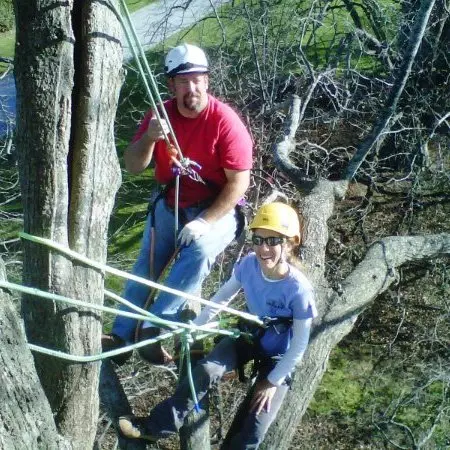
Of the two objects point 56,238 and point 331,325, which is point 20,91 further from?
point 331,325

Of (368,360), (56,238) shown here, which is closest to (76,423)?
(56,238)

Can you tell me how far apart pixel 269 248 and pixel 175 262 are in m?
0.55

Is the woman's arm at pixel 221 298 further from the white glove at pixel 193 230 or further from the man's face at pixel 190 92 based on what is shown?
the man's face at pixel 190 92

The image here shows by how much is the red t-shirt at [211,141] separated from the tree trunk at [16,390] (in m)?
1.64

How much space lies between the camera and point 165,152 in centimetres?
336

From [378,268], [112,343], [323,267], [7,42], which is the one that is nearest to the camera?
[112,343]

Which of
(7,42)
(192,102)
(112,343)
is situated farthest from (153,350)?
(7,42)

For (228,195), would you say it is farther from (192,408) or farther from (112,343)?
(192,408)

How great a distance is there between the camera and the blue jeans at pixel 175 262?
10.9ft

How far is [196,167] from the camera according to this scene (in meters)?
3.31

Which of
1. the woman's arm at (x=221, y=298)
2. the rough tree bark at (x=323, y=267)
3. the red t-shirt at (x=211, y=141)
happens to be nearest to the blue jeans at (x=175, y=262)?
the woman's arm at (x=221, y=298)

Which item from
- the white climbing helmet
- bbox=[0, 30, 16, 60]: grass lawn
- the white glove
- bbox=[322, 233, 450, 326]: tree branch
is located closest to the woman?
the white glove

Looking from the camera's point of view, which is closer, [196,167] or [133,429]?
[133,429]

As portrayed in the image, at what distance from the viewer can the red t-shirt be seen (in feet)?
10.8
